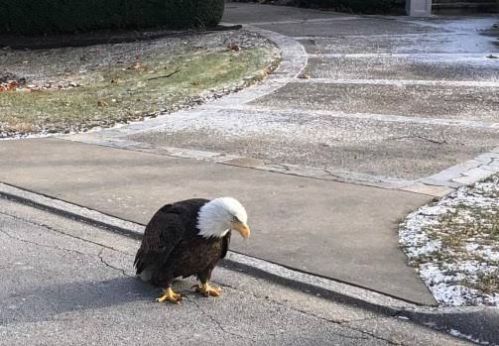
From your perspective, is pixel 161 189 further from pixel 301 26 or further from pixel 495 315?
pixel 301 26

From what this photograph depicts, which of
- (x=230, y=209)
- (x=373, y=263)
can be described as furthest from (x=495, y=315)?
(x=230, y=209)

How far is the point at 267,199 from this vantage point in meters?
6.78

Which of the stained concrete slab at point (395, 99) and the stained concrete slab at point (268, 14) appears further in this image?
the stained concrete slab at point (268, 14)

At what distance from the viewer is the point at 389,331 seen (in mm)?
4270

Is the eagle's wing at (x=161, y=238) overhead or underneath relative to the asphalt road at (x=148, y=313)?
overhead

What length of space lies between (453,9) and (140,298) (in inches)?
865

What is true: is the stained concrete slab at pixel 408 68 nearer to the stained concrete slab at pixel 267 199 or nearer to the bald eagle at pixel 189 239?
the stained concrete slab at pixel 267 199

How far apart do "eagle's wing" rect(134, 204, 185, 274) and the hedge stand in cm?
1534

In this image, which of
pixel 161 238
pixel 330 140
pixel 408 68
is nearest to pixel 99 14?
pixel 408 68

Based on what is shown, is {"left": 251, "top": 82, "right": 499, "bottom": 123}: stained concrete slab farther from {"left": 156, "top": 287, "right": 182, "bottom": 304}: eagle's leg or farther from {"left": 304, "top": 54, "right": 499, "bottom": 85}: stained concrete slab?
{"left": 156, "top": 287, "right": 182, "bottom": 304}: eagle's leg

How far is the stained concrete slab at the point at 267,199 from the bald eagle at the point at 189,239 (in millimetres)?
870

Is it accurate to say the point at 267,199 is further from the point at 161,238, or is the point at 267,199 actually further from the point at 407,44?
the point at 407,44

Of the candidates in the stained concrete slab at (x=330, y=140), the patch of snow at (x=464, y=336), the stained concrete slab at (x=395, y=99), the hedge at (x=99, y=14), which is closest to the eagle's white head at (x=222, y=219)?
the patch of snow at (x=464, y=336)

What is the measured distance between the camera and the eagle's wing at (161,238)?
447 cm
